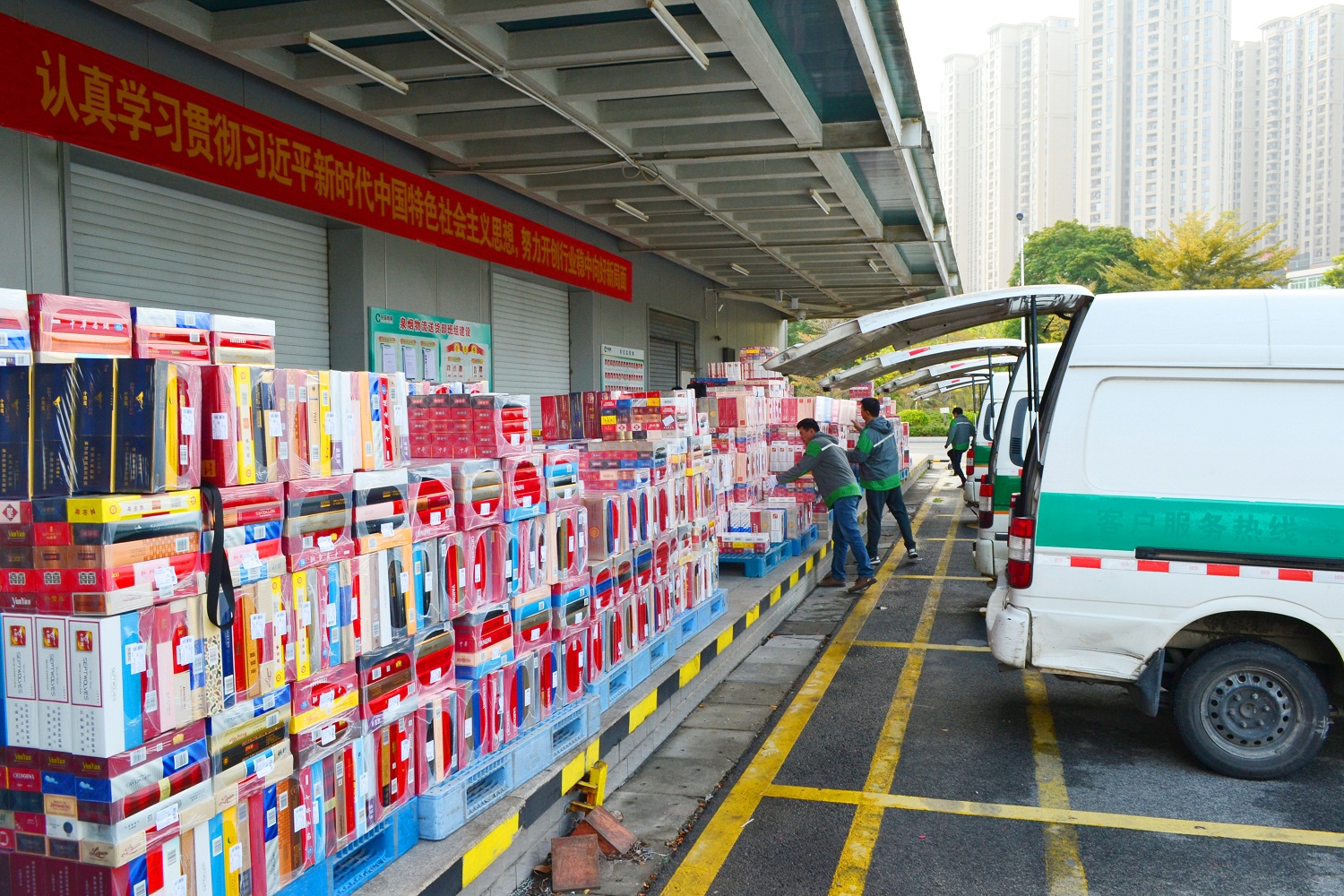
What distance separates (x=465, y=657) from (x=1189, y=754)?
4.20m

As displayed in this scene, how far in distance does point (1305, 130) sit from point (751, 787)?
10255 cm

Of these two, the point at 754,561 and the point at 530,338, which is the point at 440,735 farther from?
the point at 530,338

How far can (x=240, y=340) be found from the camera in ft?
11.2

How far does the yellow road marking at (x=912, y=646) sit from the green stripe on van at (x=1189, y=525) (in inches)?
112

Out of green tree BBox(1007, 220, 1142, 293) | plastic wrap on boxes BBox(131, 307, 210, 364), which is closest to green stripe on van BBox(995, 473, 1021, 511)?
plastic wrap on boxes BBox(131, 307, 210, 364)

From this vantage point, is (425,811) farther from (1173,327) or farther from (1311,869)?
(1173,327)

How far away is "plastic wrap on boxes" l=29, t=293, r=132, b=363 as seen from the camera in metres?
2.94

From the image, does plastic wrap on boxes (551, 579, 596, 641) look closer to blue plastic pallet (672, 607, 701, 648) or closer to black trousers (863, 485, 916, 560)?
blue plastic pallet (672, 607, 701, 648)

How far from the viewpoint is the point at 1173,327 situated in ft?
17.1

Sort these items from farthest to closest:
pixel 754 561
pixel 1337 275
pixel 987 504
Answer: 1. pixel 1337 275
2. pixel 754 561
3. pixel 987 504

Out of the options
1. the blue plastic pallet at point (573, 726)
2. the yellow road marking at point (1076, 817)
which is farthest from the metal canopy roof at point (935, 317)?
the blue plastic pallet at point (573, 726)

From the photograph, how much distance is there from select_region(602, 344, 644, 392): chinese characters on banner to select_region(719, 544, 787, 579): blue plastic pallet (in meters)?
6.46

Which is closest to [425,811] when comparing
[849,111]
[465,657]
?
[465,657]

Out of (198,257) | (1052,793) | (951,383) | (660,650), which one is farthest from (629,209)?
(951,383)
